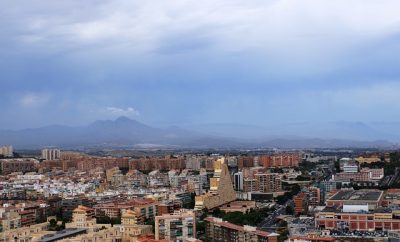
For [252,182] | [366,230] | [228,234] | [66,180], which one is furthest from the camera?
[66,180]

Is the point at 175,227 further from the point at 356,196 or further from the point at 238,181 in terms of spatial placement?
the point at 238,181

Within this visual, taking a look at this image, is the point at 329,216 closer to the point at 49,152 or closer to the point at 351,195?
the point at 351,195

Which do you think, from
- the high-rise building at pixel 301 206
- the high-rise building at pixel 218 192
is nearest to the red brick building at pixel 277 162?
the high-rise building at pixel 218 192

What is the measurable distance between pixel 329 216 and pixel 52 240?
18.4 ft

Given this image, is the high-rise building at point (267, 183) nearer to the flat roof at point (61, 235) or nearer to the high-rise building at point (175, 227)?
the high-rise building at point (175, 227)

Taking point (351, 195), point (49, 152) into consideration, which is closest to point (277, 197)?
point (351, 195)

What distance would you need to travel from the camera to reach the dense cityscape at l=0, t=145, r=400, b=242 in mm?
11445

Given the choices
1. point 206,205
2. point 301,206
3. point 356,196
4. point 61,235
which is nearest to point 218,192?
point 206,205

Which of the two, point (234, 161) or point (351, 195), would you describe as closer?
point (351, 195)

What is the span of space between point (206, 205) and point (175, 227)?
462 centimetres

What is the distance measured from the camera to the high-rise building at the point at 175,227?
1134 cm

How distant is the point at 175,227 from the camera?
11422mm

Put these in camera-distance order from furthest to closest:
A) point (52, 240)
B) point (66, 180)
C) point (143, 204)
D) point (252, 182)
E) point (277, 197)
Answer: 1. point (66, 180)
2. point (252, 182)
3. point (277, 197)
4. point (143, 204)
5. point (52, 240)

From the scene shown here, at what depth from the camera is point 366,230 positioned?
40.8 ft
